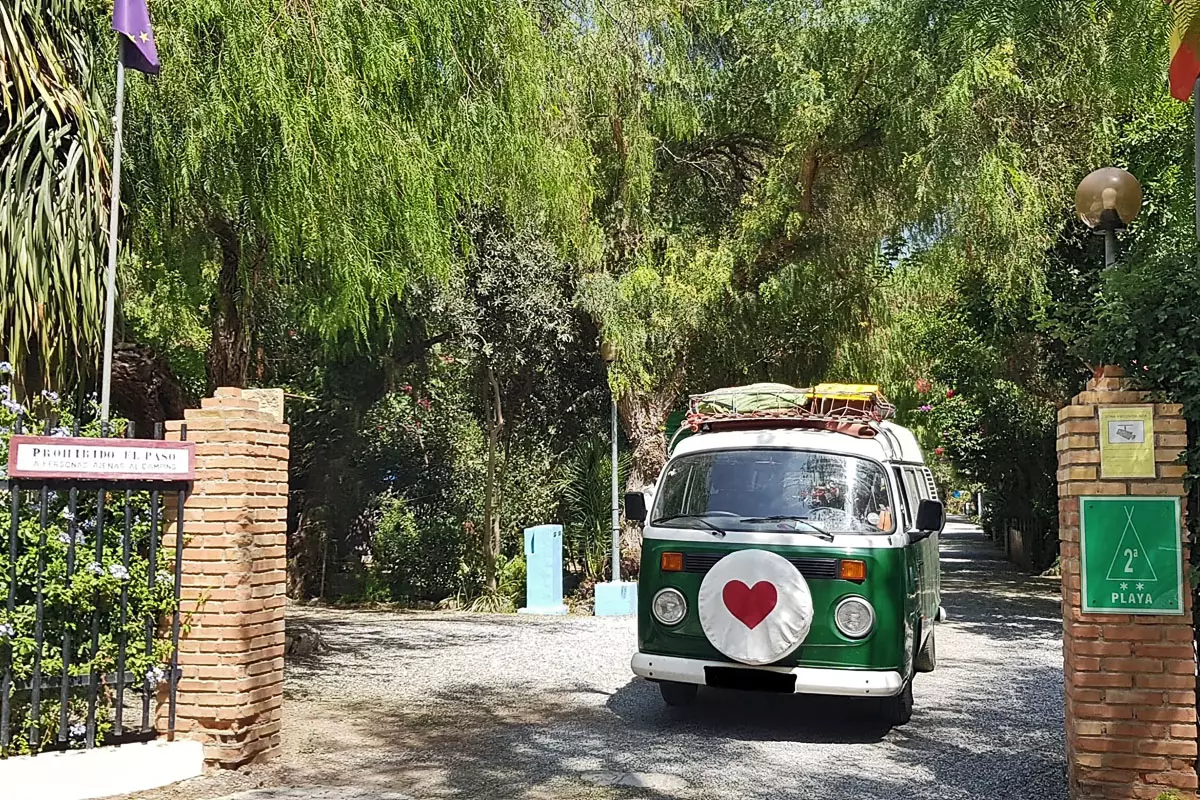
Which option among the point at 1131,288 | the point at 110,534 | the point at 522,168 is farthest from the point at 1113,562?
the point at 522,168

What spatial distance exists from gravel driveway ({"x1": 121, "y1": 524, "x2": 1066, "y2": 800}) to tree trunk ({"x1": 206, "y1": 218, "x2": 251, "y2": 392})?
287 centimetres

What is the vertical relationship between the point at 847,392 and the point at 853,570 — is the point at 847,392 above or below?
above

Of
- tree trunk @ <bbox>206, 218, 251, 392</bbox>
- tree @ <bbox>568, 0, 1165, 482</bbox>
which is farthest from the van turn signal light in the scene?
tree @ <bbox>568, 0, 1165, 482</bbox>

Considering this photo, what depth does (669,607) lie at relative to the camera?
8438 millimetres

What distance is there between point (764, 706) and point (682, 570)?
6.22 ft

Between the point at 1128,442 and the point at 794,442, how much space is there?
112 inches

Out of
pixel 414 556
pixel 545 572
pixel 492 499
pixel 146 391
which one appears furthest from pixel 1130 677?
pixel 414 556

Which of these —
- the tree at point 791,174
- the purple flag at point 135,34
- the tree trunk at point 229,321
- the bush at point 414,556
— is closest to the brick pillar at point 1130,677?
the purple flag at point 135,34

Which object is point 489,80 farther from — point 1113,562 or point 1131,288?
point 1113,562

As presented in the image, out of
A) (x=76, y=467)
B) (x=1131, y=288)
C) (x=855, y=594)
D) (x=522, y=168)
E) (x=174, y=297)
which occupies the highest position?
(x=522, y=168)

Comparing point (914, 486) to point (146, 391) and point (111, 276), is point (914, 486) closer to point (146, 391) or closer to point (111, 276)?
point (111, 276)

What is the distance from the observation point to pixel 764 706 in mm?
9547

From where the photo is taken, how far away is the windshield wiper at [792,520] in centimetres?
802

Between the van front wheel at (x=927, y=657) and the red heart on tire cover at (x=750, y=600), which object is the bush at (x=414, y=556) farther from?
the red heart on tire cover at (x=750, y=600)
